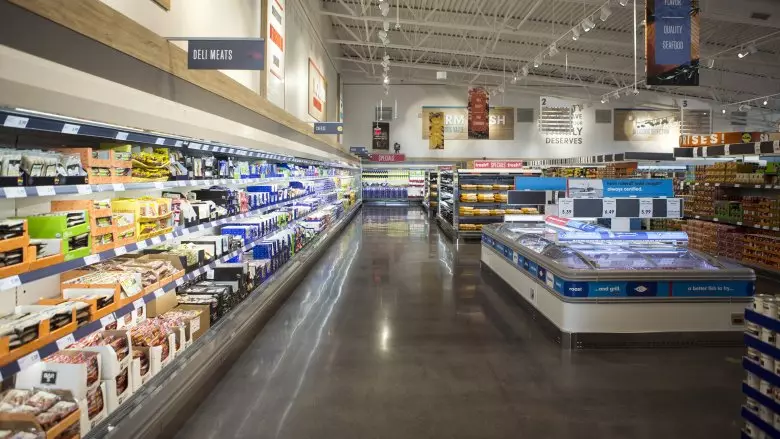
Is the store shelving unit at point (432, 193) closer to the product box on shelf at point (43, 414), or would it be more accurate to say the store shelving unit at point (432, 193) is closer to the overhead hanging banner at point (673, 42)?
the overhead hanging banner at point (673, 42)

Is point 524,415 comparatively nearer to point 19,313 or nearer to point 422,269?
point 19,313

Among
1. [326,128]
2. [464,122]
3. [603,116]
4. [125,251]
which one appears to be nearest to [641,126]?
[603,116]

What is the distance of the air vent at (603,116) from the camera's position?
2547cm

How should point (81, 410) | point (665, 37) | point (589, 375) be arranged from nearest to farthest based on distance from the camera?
point (81, 410) < point (589, 375) < point (665, 37)

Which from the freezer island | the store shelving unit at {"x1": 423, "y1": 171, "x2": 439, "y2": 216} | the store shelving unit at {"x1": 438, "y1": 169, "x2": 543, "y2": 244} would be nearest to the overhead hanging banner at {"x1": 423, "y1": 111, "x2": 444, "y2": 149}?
the store shelving unit at {"x1": 423, "y1": 171, "x2": 439, "y2": 216}

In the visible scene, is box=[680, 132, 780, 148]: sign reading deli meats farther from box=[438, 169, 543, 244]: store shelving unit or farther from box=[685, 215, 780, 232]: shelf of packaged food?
box=[438, 169, 543, 244]: store shelving unit

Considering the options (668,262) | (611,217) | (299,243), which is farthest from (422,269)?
(668,262)

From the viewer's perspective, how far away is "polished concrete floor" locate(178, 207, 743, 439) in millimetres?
3324

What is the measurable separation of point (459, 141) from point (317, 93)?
40.4 feet

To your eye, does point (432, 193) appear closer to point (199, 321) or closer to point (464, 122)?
point (464, 122)

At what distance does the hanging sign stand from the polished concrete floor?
56.3 feet

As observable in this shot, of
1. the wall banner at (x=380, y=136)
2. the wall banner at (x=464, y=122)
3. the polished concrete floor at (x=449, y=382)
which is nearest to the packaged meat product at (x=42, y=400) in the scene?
the polished concrete floor at (x=449, y=382)

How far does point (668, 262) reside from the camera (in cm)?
529

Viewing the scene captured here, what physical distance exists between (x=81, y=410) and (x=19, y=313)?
0.61 metres
